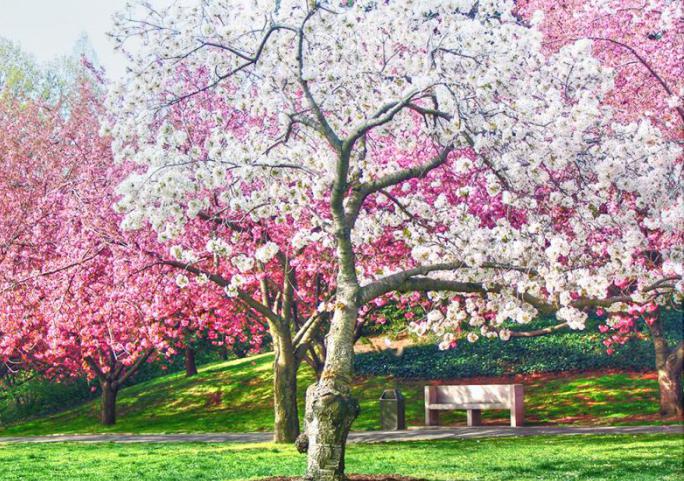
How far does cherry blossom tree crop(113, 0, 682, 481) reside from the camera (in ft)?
27.4

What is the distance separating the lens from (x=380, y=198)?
1380 cm

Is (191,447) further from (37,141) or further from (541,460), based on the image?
(37,141)

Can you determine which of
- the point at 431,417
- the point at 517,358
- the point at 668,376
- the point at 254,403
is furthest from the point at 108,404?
the point at 668,376

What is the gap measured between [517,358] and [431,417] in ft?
20.4

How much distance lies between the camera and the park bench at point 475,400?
59.9 feet

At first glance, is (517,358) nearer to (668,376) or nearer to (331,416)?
(668,376)

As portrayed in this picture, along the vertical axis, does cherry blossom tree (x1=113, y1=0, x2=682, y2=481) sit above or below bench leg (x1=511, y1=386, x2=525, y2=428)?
above

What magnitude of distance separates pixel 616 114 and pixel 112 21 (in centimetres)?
1041

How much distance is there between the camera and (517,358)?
2488 centimetres

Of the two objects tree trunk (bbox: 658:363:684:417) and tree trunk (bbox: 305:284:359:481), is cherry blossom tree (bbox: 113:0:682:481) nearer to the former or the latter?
tree trunk (bbox: 305:284:359:481)

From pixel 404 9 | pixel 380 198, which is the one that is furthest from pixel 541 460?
pixel 404 9

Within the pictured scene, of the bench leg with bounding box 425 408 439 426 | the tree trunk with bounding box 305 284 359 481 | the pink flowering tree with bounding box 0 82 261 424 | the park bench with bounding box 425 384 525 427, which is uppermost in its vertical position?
the pink flowering tree with bounding box 0 82 261 424

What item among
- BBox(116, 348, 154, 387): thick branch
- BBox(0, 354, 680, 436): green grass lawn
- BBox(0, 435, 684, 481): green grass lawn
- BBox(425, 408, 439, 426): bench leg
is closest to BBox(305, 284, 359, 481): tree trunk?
BBox(0, 435, 684, 481): green grass lawn

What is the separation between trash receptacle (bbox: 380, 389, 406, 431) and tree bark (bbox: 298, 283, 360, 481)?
1065 cm
